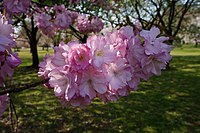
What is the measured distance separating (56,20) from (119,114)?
428 cm

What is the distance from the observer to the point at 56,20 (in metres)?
3.28

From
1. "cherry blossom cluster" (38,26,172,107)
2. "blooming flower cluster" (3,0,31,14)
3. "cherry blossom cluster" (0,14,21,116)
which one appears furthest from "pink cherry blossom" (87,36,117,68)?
"blooming flower cluster" (3,0,31,14)

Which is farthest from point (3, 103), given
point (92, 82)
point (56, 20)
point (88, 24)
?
point (88, 24)

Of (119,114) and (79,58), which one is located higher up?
(79,58)

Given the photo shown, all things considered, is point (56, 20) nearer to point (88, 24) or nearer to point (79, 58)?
point (88, 24)

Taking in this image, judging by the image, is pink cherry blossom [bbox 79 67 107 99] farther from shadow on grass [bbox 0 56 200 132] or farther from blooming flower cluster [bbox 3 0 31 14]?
shadow on grass [bbox 0 56 200 132]

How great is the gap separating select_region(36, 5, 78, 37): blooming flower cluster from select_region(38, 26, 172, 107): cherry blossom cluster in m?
2.10

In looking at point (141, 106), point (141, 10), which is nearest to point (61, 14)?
point (141, 106)

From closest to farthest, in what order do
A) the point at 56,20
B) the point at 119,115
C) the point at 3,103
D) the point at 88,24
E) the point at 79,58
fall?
the point at 79,58 → the point at 3,103 → the point at 56,20 → the point at 88,24 → the point at 119,115

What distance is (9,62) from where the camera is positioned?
1087 mm

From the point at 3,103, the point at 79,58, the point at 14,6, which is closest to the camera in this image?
the point at 79,58

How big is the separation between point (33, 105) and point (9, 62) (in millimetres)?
7452

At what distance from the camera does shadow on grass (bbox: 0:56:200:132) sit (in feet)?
19.9

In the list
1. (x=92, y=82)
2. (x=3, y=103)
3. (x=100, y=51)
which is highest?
(x=100, y=51)
